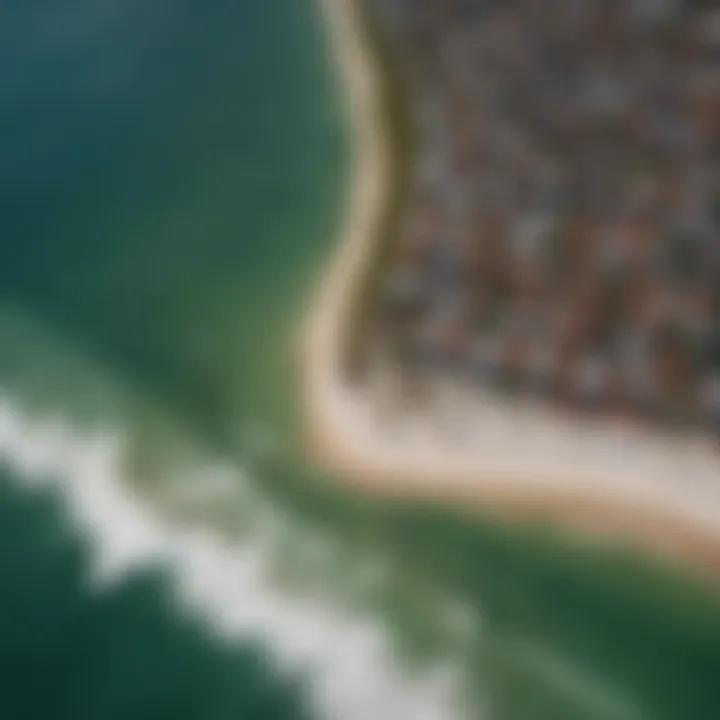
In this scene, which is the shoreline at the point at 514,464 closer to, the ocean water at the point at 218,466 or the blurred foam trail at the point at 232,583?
the ocean water at the point at 218,466

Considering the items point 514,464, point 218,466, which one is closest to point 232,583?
point 218,466

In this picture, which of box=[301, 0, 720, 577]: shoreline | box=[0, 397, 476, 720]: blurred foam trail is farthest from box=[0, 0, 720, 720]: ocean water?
box=[301, 0, 720, 577]: shoreline

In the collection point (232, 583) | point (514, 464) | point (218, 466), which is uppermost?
point (514, 464)

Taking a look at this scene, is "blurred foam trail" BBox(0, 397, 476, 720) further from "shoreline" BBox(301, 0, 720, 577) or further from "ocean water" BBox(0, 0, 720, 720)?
"shoreline" BBox(301, 0, 720, 577)

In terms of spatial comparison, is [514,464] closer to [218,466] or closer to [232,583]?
[232,583]

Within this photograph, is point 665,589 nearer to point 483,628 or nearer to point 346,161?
point 483,628

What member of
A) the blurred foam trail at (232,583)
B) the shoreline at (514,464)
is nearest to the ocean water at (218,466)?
the blurred foam trail at (232,583)
